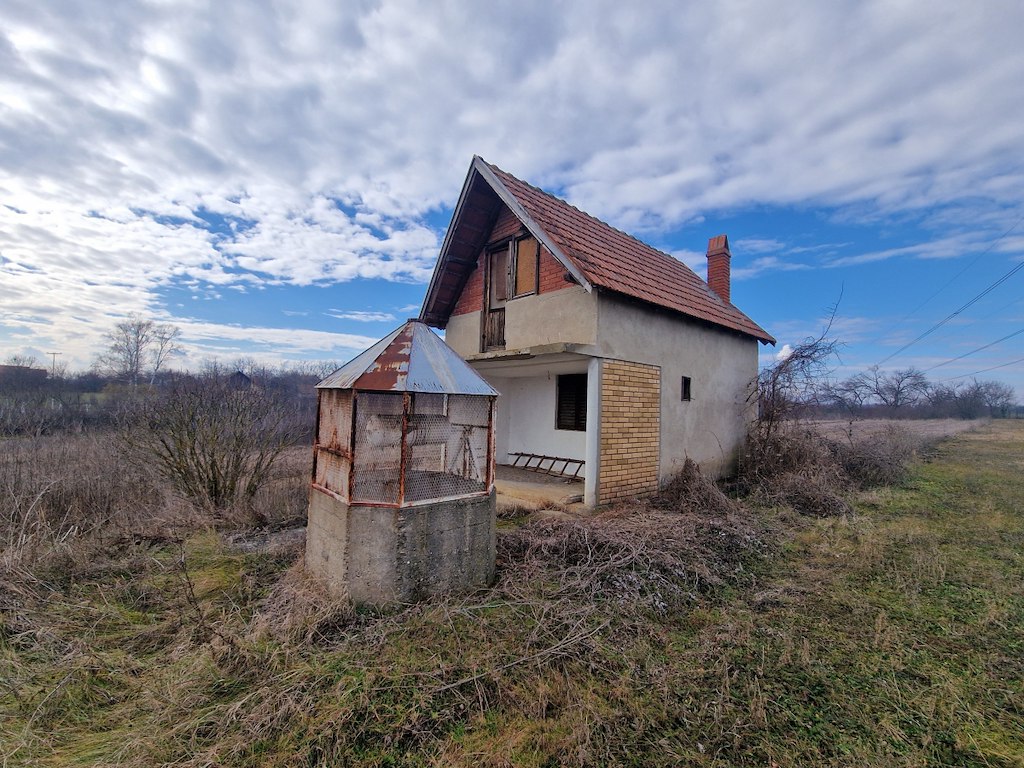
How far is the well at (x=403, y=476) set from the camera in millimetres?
4203

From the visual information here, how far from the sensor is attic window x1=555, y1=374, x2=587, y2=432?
1100 centimetres

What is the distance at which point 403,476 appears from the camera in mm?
4246

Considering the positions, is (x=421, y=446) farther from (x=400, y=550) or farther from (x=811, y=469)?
(x=811, y=469)

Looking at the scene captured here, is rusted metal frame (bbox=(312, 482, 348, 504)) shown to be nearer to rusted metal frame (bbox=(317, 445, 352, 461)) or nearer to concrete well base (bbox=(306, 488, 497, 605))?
concrete well base (bbox=(306, 488, 497, 605))

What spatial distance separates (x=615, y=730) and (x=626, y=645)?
0.98 m

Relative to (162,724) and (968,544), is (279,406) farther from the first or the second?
(968,544)

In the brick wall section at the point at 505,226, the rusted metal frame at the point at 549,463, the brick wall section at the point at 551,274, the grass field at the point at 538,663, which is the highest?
the brick wall section at the point at 505,226

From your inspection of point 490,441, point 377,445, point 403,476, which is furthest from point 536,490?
point 403,476

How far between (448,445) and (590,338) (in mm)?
3700

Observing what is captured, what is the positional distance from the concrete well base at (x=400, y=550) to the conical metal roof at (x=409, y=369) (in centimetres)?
118

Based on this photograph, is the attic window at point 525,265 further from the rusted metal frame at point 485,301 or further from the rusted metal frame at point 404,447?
the rusted metal frame at point 404,447

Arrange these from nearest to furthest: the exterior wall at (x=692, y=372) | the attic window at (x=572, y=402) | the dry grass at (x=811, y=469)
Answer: the exterior wall at (x=692, y=372), the dry grass at (x=811, y=469), the attic window at (x=572, y=402)

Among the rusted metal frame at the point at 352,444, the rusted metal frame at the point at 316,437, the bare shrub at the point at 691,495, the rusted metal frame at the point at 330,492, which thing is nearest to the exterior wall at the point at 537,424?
the bare shrub at the point at 691,495

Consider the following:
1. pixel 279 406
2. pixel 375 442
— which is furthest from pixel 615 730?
pixel 279 406
